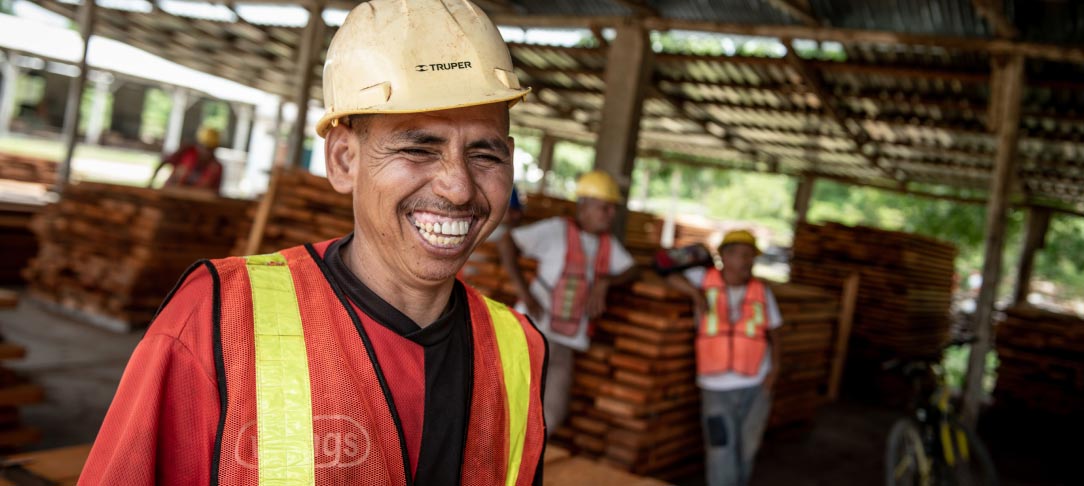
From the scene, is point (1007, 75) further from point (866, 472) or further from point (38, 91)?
point (38, 91)

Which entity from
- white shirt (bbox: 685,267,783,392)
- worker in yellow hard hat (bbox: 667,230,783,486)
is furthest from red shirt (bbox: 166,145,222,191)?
worker in yellow hard hat (bbox: 667,230,783,486)

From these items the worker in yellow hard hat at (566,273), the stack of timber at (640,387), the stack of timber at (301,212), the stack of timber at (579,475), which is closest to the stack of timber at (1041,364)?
the stack of timber at (640,387)

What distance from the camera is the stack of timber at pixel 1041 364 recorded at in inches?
407

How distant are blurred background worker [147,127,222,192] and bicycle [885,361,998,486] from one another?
8553 mm

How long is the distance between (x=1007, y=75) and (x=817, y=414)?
191 inches

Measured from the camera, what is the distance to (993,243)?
291 inches

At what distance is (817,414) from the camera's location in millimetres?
10062

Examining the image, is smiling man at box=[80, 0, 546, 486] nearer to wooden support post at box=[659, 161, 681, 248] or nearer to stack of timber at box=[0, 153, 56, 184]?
stack of timber at box=[0, 153, 56, 184]

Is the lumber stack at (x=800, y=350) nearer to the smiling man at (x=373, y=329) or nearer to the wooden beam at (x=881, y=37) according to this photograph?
the wooden beam at (x=881, y=37)

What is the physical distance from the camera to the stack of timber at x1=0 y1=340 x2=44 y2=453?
451 centimetres

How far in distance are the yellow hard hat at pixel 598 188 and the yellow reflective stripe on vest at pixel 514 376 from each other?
13.2 ft

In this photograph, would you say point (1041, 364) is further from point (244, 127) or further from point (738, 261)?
point (244, 127)

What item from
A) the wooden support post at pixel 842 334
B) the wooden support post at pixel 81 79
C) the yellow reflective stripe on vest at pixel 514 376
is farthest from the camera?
the wooden support post at pixel 81 79

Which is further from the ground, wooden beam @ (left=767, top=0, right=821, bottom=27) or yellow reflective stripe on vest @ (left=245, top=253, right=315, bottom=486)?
wooden beam @ (left=767, top=0, right=821, bottom=27)
